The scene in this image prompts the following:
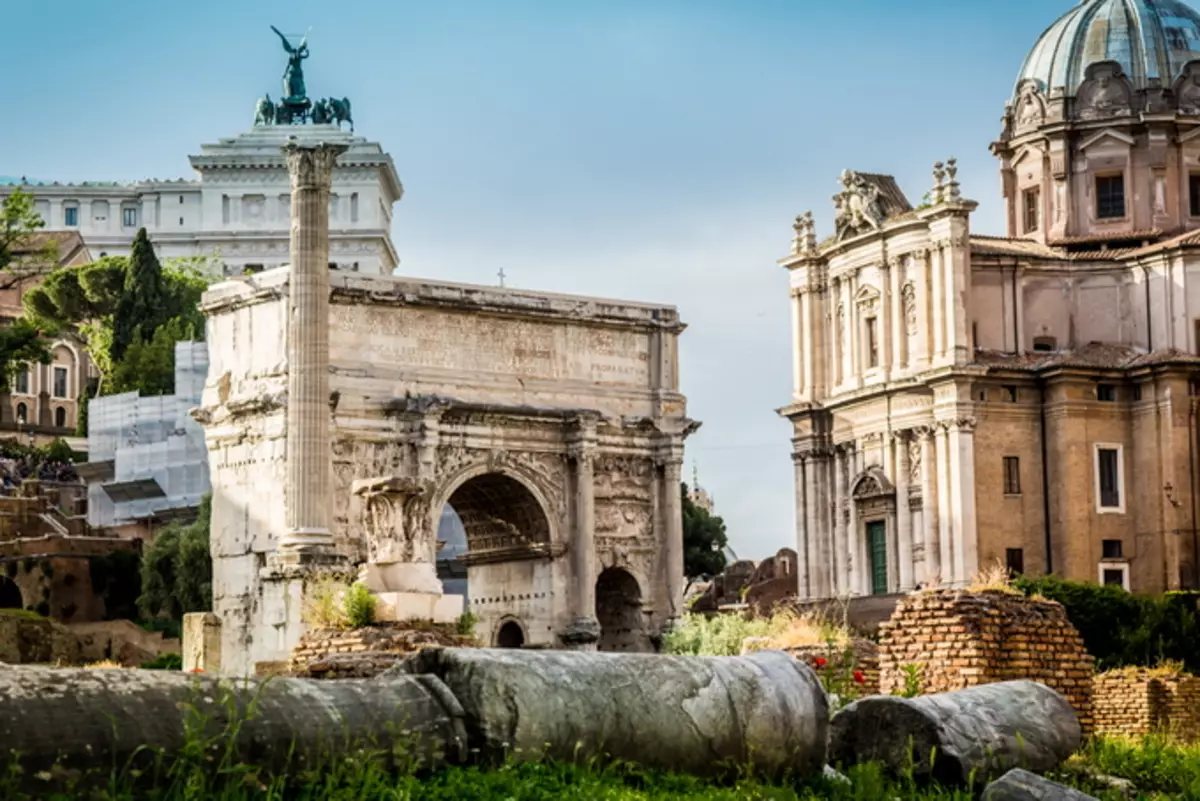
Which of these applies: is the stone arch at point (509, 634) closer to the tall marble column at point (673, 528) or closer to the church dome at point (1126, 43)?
the tall marble column at point (673, 528)

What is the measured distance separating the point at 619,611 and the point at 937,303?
1537cm

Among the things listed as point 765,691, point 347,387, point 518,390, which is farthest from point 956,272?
point 765,691

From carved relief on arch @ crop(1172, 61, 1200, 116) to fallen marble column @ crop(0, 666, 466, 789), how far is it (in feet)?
188

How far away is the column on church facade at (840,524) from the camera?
62.2m

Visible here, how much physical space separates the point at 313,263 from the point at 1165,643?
70.0 feet

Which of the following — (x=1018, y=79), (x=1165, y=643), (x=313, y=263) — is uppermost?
(x=1018, y=79)

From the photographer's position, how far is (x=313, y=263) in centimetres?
3994

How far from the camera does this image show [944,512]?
58125 millimetres

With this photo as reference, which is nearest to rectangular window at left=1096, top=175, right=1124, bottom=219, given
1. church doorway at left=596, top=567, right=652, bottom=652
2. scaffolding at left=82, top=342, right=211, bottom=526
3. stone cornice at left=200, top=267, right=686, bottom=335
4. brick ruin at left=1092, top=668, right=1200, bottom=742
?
stone cornice at left=200, top=267, right=686, bottom=335

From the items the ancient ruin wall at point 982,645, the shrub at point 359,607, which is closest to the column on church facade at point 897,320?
Result: the shrub at point 359,607

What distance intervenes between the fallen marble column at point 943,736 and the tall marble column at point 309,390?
997 inches

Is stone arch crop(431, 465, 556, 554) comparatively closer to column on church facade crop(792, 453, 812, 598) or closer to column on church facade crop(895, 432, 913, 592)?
column on church facade crop(895, 432, 913, 592)

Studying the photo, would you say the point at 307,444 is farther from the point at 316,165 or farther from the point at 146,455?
the point at 146,455

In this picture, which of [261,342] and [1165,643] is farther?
[1165,643]
